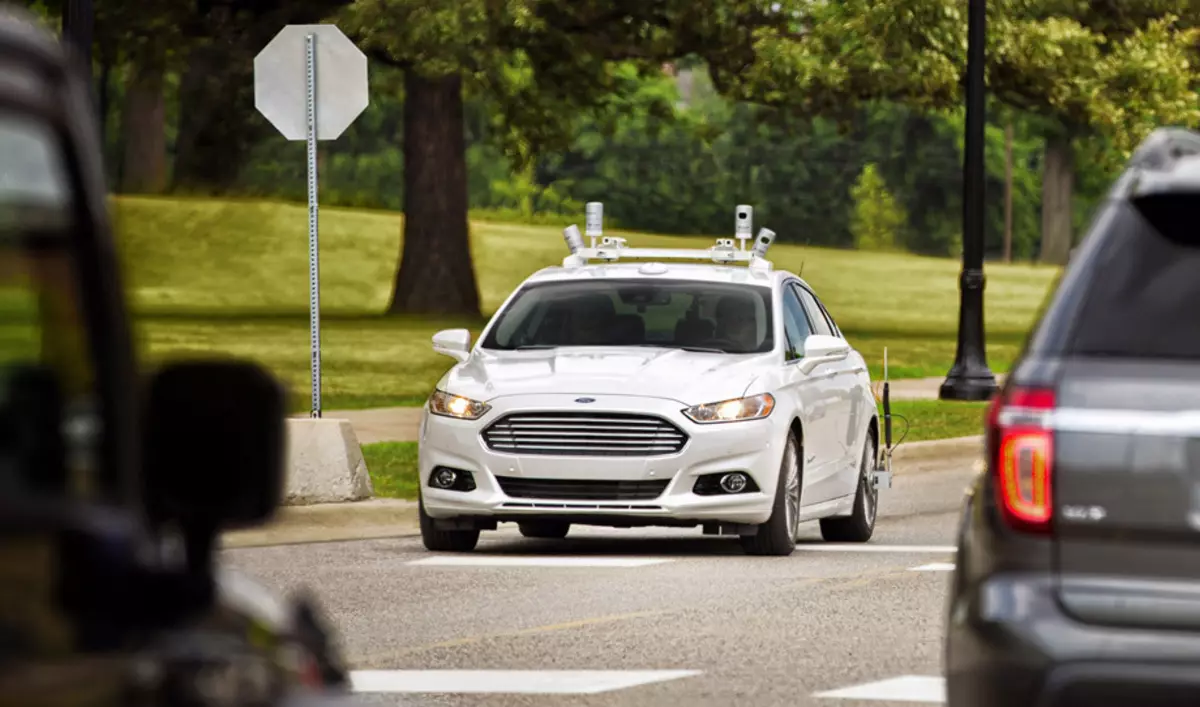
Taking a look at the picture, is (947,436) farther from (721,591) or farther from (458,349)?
(721,591)

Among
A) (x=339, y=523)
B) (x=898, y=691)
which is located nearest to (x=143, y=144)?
(x=339, y=523)

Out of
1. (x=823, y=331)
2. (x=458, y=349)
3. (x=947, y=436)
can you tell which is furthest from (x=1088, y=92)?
(x=458, y=349)

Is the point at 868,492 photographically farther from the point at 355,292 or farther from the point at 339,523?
the point at 355,292

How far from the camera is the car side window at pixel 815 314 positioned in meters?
15.4

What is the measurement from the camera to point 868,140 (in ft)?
365

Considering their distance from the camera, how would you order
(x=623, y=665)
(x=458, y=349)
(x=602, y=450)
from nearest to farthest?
→ (x=623, y=665) < (x=602, y=450) < (x=458, y=349)

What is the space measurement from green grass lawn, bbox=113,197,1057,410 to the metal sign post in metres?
9.34

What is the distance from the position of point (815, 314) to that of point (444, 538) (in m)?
2.94

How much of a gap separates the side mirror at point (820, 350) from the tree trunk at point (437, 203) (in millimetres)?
27748

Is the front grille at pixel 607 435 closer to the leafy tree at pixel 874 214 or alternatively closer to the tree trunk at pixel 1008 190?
the tree trunk at pixel 1008 190

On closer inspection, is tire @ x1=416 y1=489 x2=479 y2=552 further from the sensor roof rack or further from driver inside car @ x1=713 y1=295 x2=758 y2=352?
the sensor roof rack

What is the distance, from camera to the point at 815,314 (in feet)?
51.3

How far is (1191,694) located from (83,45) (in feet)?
40.8

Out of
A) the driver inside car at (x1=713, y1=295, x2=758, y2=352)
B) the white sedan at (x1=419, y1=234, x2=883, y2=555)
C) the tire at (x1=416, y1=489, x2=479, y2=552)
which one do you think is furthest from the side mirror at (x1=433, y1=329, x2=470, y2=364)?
the driver inside car at (x1=713, y1=295, x2=758, y2=352)
